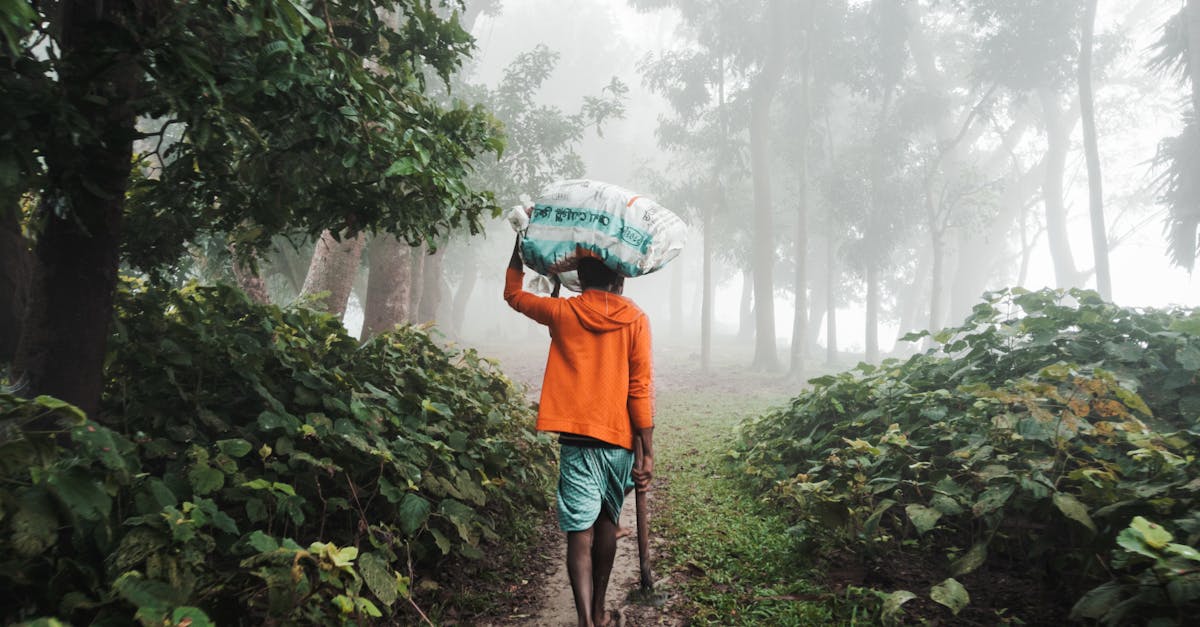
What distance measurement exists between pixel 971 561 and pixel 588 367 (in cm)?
206

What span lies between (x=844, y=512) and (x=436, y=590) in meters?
2.38

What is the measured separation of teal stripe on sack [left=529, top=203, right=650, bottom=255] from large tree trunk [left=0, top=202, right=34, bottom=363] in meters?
3.08

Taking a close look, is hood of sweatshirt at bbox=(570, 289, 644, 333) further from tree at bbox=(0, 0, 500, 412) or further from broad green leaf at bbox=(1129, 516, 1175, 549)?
broad green leaf at bbox=(1129, 516, 1175, 549)

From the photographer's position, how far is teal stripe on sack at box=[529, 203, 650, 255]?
2.90 meters

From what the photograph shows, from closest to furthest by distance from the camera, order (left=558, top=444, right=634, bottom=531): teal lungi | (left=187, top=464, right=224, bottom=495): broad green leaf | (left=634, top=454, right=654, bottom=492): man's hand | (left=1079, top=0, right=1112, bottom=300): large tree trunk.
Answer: (left=187, top=464, right=224, bottom=495): broad green leaf < (left=558, top=444, right=634, bottom=531): teal lungi < (left=634, top=454, right=654, bottom=492): man's hand < (left=1079, top=0, right=1112, bottom=300): large tree trunk

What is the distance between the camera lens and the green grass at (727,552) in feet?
10.2

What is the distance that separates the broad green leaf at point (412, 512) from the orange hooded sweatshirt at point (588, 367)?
0.76 metres

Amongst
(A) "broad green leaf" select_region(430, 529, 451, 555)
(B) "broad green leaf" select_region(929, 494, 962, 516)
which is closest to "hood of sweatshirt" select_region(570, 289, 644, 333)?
(A) "broad green leaf" select_region(430, 529, 451, 555)

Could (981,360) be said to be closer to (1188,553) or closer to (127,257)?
(1188,553)

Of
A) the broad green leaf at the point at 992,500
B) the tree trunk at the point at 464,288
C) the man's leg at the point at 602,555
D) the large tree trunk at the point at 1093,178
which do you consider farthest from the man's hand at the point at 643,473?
the tree trunk at the point at 464,288

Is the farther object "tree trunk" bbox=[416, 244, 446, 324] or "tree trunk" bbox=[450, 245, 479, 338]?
"tree trunk" bbox=[450, 245, 479, 338]

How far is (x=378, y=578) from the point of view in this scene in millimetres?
2613

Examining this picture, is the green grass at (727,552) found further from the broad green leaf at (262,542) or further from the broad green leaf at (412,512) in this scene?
the broad green leaf at (262,542)

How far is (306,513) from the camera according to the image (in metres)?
2.99
